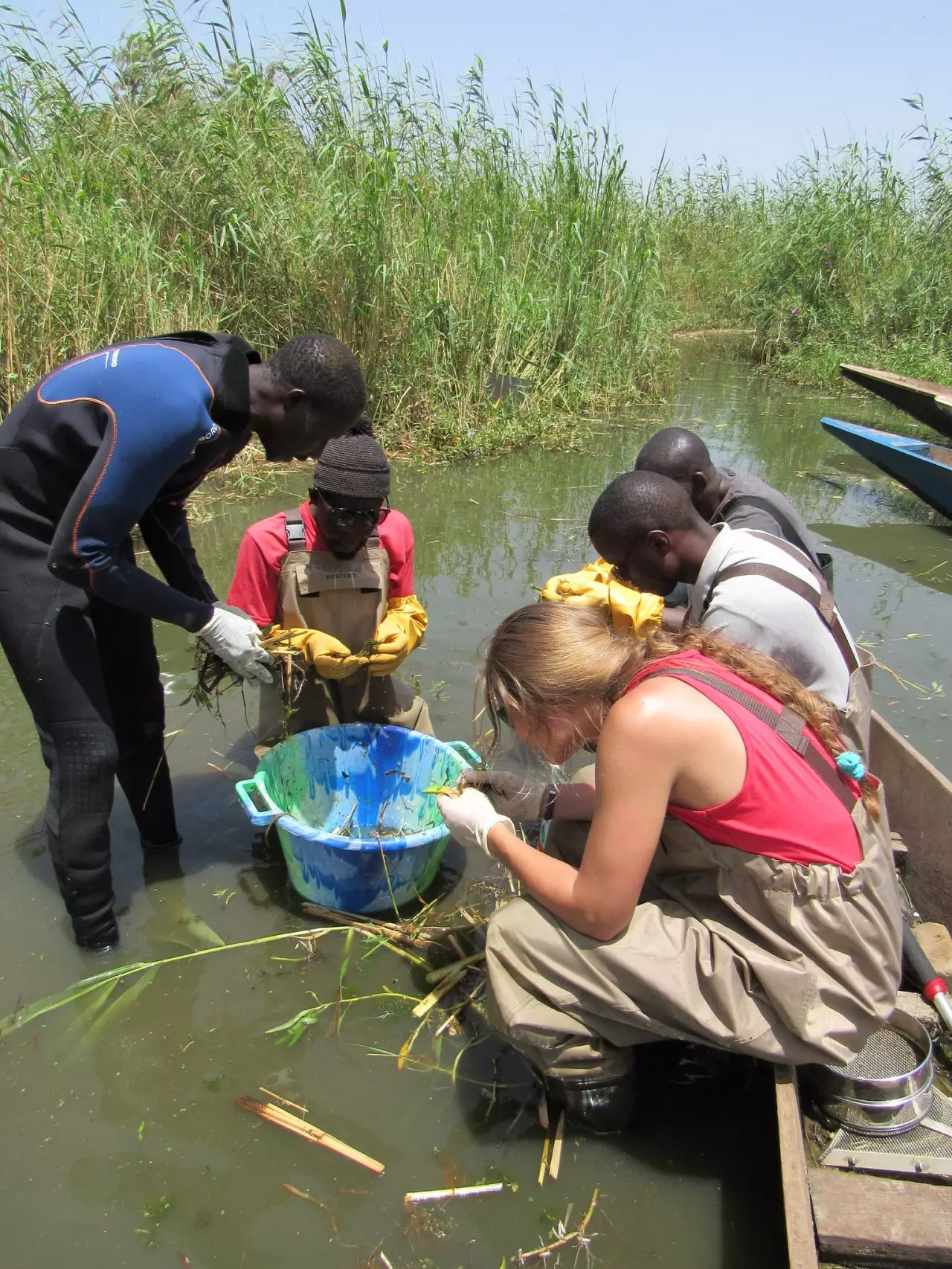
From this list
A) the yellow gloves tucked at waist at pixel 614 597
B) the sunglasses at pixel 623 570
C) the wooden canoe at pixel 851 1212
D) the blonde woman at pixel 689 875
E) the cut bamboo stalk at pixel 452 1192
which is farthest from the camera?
the yellow gloves tucked at waist at pixel 614 597

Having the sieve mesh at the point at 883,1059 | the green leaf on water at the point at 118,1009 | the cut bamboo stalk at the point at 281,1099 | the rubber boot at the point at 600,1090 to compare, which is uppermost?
the sieve mesh at the point at 883,1059

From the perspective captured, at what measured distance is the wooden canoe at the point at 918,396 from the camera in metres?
7.89

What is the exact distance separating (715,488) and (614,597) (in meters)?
0.56

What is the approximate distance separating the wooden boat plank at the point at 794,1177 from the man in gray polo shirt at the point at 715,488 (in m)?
1.79

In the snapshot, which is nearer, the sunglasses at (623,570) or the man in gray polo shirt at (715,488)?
the sunglasses at (623,570)

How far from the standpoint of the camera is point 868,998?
1.98 meters

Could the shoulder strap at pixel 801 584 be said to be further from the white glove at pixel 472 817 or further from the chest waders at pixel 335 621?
the chest waders at pixel 335 621

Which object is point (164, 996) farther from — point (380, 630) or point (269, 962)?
point (380, 630)

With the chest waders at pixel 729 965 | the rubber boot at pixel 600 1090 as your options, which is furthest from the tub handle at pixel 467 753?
the rubber boot at pixel 600 1090

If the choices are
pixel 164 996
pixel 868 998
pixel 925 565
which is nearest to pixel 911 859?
pixel 868 998

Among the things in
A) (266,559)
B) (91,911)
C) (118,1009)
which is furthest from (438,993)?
(266,559)

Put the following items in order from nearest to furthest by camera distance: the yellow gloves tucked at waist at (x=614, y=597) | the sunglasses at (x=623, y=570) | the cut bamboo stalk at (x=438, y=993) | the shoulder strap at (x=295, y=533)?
the cut bamboo stalk at (x=438, y=993), the sunglasses at (x=623, y=570), the shoulder strap at (x=295, y=533), the yellow gloves tucked at waist at (x=614, y=597)

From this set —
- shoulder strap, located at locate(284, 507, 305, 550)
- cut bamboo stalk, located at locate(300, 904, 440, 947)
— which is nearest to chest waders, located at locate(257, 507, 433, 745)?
shoulder strap, located at locate(284, 507, 305, 550)

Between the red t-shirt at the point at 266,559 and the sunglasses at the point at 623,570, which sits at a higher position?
the sunglasses at the point at 623,570
